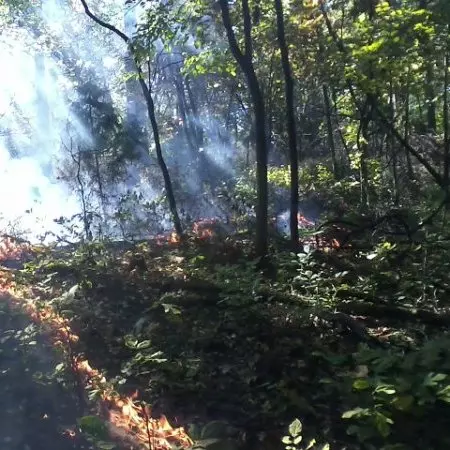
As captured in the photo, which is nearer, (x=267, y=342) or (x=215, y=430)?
(x=215, y=430)

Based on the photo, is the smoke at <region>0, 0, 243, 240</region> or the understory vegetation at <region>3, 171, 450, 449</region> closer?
the understory vegetation at <region>3, 171, 450, 449</region>

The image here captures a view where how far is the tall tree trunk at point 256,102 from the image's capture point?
773 centimetres

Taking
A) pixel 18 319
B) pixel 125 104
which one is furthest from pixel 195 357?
pixel 125 104

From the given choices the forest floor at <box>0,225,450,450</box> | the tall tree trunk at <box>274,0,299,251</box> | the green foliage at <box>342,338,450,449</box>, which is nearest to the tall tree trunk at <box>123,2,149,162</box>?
the tall tree trunk at <box>274,0,299,251</box>

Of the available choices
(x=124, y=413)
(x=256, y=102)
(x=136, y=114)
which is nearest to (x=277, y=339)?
(x=124, y=413)

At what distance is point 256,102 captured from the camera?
786 cm

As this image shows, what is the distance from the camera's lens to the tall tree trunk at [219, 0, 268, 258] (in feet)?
25.3

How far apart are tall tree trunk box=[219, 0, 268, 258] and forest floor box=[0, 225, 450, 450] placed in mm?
505

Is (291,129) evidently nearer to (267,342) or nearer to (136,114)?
(267,342)

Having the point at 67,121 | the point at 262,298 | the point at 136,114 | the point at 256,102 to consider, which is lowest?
the point at 262,298

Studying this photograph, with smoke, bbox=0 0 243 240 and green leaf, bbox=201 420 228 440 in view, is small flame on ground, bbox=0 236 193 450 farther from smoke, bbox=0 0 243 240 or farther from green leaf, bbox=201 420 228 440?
smoke, bbox=0 0 243 240

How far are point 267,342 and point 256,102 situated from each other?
3855mm

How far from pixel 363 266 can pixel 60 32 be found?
75.7 feet

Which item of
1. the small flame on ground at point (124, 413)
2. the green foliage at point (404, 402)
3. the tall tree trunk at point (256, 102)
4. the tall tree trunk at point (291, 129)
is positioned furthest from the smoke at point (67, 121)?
the green foliage at point (404, 402)
